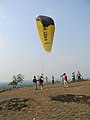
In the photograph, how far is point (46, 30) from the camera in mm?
26922

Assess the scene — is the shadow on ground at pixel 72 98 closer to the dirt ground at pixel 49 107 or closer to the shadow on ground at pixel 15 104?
the dirt ground at pixel 49 107

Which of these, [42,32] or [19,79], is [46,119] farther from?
[19,79]

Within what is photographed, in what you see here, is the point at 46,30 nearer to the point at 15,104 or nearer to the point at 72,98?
the point at 72,98

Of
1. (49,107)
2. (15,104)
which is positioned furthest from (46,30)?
(49,107)

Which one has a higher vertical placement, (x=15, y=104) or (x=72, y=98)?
(x=72, y=98)

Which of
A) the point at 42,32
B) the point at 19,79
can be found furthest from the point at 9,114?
the point at 19,79

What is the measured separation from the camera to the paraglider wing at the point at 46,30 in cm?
2677

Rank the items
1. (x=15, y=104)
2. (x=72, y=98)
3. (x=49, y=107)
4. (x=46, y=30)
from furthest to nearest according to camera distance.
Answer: (x=46, y=30)
(x=72, y=98)
(x=15, y=104)
(x=49, y=107)

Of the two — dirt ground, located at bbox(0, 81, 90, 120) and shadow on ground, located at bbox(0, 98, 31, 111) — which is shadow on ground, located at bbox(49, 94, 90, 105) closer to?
dirt ground, located at bbox(0, 81, 90, 120)

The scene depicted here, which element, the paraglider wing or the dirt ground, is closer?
A: the dirt ground

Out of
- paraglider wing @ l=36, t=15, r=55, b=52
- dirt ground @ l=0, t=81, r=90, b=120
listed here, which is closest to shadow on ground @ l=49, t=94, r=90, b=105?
dirt ground @ l=0, t=81, r=90, b=120

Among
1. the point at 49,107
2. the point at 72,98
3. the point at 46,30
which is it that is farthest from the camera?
the point at 46,30

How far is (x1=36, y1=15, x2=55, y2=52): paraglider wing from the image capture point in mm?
26766

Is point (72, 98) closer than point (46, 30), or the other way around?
point (72, 98)
